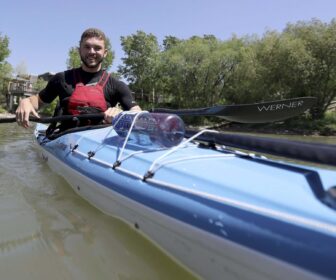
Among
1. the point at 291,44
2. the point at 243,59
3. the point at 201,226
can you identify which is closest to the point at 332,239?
the point at 201,226

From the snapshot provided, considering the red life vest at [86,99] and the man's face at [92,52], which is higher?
the man's face at [92,52]

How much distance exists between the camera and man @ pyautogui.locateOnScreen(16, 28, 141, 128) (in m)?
3.96

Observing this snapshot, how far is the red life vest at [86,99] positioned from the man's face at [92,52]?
0.22 metres

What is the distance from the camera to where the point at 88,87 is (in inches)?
157

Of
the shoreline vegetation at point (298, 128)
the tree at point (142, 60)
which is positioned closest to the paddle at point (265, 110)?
the shoreline vegetation at point (298, 128)

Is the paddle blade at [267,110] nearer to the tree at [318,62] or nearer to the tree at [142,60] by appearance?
the tree at [318,62]

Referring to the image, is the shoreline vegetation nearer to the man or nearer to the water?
the man

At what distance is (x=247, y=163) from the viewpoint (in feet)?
6.72

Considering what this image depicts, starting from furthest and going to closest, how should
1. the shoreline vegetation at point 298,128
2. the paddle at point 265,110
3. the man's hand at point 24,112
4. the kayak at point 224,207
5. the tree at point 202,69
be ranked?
the tree at point 202,69
the shoreline vegetation at point 298,128
the man's hand at point 24,112
the paddle at point 265,110
the kayak at point 224,207

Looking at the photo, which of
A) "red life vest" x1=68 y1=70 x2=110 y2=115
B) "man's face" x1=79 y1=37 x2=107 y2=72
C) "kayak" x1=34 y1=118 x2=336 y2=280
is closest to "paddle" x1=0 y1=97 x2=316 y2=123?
"kayak" x1=34 y1=118 x2=336 y2=280

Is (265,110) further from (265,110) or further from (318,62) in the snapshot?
(318,62)

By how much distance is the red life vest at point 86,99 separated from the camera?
396 cm

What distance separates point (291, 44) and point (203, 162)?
22.9m

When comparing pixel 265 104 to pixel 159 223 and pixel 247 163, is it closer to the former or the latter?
pixel 247 163
